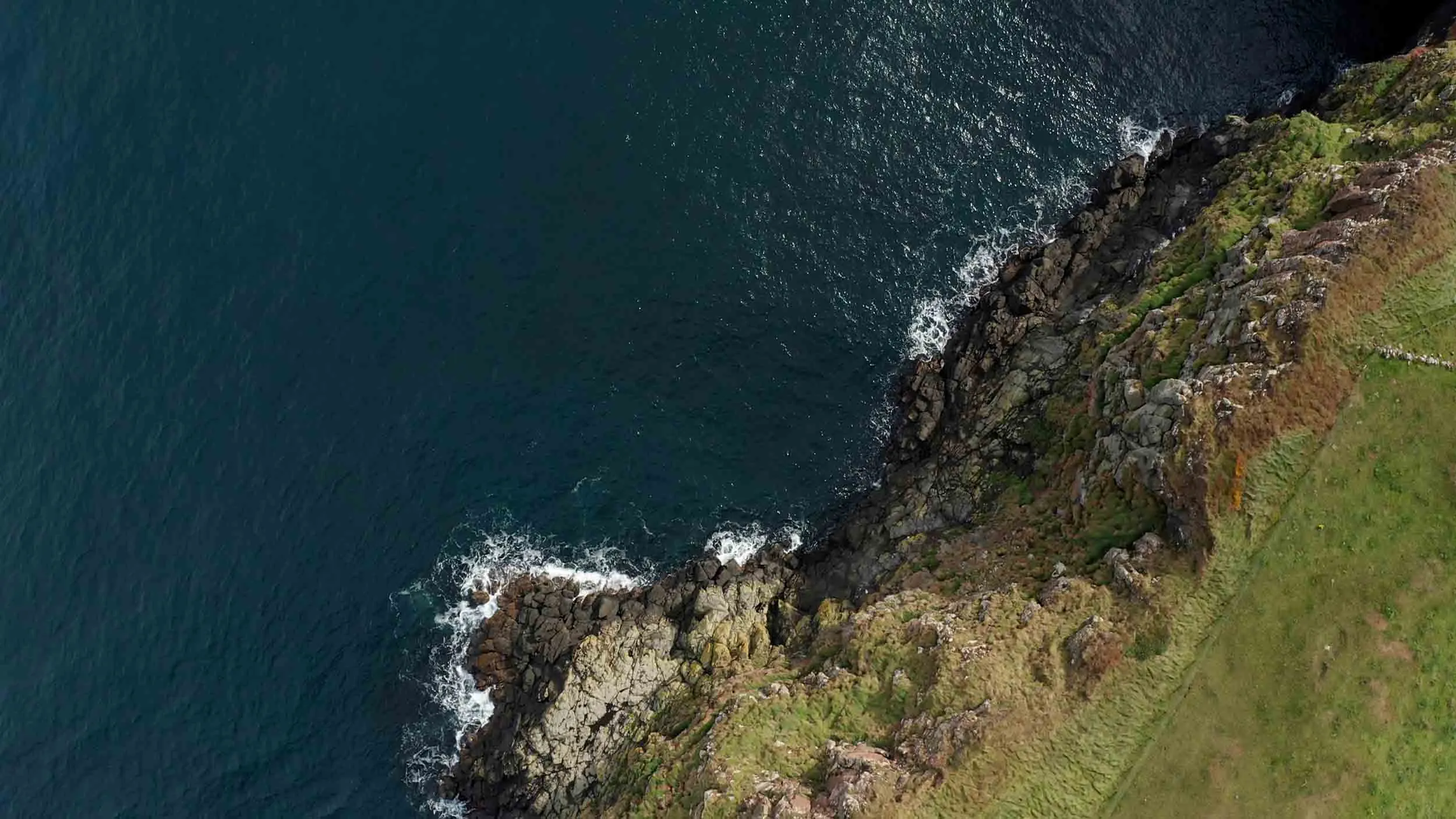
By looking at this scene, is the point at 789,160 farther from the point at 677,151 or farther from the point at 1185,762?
the point at 1185,762

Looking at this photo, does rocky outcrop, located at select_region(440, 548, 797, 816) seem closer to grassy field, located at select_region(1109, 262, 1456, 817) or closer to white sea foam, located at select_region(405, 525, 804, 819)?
white sea foam, located at select_region(405, 525, 804, 819)

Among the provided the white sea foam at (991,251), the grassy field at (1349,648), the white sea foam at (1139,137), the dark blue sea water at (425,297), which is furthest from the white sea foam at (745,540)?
the white sea foam at (1139,137)

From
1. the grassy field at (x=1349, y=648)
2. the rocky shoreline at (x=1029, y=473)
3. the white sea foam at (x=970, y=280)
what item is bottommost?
the grassy field at (x=1349, y=648)

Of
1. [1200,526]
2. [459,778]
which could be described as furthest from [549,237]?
[1200,526]

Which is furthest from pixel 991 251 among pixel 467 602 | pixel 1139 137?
pixel 467 602

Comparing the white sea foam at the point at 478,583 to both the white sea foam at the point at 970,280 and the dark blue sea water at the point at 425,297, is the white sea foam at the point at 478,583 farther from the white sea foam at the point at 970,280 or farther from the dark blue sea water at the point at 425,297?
the white sea foam at the point at 970,280

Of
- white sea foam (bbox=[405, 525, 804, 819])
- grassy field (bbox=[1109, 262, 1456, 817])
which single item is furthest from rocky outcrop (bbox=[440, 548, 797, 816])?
grassy field (bbox=[1109, 262, 1456, 817])
